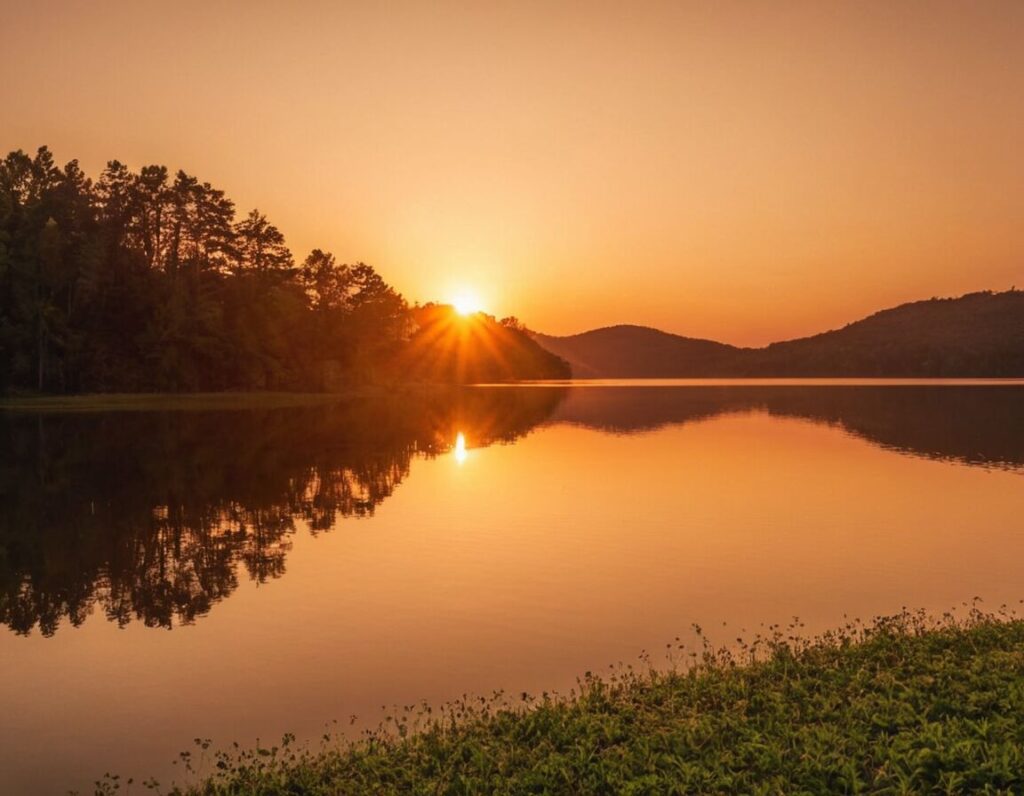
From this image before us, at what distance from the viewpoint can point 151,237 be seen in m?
133

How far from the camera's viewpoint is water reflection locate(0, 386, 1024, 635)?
24938 mm

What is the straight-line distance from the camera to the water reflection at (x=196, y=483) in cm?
2494

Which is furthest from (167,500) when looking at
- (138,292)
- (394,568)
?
(138,292)

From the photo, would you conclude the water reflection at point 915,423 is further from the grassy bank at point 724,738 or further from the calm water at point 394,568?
the grassy bank at point 724,738

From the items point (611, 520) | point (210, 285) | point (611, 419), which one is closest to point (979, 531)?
point (611, 520)

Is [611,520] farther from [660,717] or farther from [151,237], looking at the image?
[151,237]

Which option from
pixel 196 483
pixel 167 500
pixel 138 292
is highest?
pixel 138 292

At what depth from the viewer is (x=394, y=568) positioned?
90.3 feet

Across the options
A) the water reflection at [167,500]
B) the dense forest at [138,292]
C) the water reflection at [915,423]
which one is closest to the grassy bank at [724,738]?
the water reflection at [167,500]

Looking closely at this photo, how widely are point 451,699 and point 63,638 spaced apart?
10.6m

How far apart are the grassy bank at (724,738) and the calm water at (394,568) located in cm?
213

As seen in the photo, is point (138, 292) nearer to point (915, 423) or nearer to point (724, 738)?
point (915, 423)

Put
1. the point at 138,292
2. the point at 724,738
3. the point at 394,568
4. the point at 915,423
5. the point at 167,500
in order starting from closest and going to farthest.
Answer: the point at 724,738, the point at 394,568, the point at 167,500, the point at 915,423, the point at 138,292

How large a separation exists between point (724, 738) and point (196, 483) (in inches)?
1559
